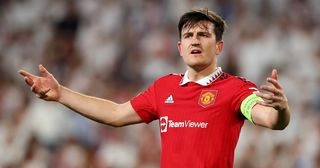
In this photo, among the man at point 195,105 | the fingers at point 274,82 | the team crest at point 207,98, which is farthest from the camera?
the team crest at point 207,98

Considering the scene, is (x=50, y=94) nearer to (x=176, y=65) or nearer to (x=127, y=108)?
(x=127, y=108)

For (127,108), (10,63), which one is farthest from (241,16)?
(127,108)

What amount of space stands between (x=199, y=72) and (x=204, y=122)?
42 centimetres

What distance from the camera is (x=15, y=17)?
1459cm

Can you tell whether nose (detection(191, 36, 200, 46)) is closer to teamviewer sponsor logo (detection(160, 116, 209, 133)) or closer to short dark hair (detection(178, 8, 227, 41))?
short dark hair (detection(178, 8, 227, 41))

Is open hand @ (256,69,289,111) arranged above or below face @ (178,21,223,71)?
below

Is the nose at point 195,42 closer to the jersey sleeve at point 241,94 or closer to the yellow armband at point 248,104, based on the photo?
the jersey sleeve at point 241,94

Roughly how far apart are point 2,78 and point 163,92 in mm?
7090

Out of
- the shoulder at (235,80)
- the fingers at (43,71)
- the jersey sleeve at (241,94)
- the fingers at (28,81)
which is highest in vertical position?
the fingers at (43,71)

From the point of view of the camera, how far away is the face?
5.84 meters

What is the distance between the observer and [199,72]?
5902 millimetres

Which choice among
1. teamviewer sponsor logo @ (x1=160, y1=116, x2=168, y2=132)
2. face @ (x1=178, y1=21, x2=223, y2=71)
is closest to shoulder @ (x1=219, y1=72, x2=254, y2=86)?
face @ (x1=178, y1=21, x2=223, y2=71)

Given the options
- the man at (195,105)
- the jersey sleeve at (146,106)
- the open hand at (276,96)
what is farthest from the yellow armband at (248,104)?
the jersey sleeve at (146,106)

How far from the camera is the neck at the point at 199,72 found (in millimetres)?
5883
